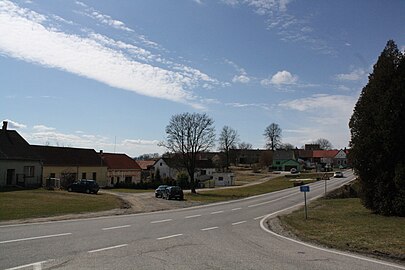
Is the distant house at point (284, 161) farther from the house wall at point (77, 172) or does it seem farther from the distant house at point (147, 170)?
the house wall at point (77, 172)

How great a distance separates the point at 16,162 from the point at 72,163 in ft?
62.2

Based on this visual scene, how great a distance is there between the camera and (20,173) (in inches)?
1821

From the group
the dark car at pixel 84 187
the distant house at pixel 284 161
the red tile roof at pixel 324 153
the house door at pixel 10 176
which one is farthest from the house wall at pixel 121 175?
the red tile roof at pixel 324 153

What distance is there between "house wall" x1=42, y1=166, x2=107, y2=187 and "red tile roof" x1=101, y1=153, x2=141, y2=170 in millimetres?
4550

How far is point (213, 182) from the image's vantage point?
82.1 metres

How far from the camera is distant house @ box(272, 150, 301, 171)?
12306cm

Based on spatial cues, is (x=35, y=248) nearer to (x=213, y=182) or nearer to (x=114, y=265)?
(x=114, y=265)

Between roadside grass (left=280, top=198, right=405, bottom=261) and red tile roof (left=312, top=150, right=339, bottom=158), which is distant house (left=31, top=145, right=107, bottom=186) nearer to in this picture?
roadside grass (left=280, top=198, right=405, bottom=261)

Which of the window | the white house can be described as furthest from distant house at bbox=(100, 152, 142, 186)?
the window

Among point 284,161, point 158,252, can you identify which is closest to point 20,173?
point 158,252

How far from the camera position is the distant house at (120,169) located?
74.6 metres

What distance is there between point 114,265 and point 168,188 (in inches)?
1407

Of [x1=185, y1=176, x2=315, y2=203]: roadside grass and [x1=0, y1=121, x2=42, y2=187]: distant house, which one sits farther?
[x1=185, y1=176, x2=315, y2=203]: roadside grass

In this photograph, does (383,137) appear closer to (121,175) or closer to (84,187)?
(84,187)
